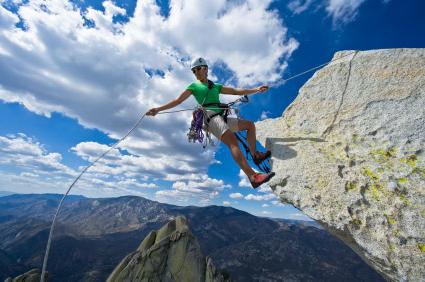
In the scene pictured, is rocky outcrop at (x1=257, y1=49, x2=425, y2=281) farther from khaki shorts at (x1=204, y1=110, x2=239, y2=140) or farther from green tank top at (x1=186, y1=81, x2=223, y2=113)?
green tank top at (x1=186, y1=81, x2=223, y2=113)

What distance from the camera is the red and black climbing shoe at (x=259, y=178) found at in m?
7.12

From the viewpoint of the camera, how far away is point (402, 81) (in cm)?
693

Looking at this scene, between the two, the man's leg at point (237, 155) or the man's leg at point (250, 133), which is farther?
the man's leg at point (250, 133)

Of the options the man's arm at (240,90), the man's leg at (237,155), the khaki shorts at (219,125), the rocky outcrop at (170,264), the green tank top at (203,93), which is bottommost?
the rocky outcrop at (170,264)

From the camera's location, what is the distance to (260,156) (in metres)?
8.24

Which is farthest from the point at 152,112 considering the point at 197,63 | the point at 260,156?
the point at 260,156

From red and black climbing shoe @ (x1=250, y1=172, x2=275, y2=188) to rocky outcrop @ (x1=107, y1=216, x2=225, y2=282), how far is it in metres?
44.1

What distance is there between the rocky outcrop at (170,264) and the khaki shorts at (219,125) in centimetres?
4376

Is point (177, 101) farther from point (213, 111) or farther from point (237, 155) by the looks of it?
point (237, 155)

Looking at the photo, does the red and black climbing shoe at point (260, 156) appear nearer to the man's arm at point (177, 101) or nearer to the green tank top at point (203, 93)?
the green tank top at point (203, 93)

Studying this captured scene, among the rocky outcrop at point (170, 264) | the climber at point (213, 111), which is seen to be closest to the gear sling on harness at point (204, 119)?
the climber at point (213, 111)

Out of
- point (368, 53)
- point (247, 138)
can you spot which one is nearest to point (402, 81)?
point (368, 53)

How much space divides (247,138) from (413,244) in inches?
180

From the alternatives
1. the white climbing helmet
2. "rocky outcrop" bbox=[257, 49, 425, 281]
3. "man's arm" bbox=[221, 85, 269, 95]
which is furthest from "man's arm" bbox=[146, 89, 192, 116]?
"rocky outcrop" bbox=[257, 49, 425, 281]
